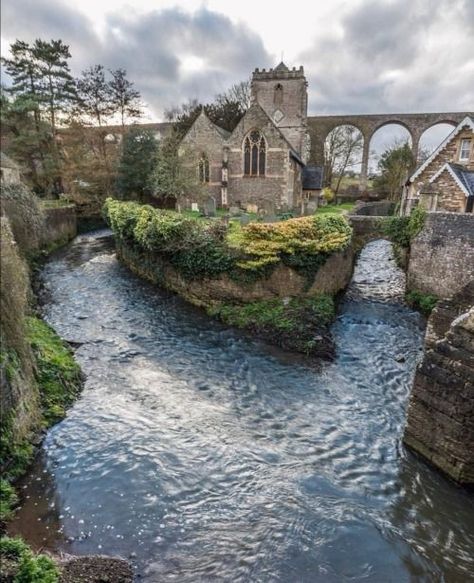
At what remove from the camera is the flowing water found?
5859mm

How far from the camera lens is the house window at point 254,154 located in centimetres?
3075

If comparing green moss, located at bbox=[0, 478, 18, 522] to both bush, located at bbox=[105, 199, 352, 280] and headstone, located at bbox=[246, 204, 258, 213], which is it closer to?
bush, located at bbox=[105, 199, 352, 280]

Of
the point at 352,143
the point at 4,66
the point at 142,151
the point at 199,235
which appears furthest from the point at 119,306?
the point at 352,143

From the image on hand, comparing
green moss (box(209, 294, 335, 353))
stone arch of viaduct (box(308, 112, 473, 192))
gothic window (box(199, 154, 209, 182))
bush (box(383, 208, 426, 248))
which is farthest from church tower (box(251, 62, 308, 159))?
green moss (box(209, 294, 335, 353))

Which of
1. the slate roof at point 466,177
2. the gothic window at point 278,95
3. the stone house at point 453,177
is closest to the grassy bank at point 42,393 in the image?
the stone house at point 453,177

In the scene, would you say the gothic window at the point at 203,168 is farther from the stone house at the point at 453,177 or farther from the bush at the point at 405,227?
the bush at the point at 405,227

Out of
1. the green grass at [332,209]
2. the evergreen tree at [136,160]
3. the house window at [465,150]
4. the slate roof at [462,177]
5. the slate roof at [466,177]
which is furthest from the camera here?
the green grass at [332,209]

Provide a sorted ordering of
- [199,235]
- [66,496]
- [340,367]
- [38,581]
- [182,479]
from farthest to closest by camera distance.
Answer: [199,235], [340,367], [182,479], [66,496], [38,581]

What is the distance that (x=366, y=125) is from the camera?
50.6 meters

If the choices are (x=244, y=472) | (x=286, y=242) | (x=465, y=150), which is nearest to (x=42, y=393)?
(x=244, y=472)

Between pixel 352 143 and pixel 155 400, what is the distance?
51.9 meters

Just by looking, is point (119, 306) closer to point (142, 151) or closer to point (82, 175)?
point (142, 151)

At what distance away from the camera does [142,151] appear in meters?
30.4

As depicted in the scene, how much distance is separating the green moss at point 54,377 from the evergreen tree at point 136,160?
21741mm
